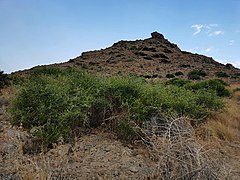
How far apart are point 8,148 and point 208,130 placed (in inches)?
151

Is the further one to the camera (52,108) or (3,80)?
(3,80)

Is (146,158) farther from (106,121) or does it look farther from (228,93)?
(228,93)

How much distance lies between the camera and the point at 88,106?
216 inches

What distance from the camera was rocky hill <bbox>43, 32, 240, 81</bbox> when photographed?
106 ft

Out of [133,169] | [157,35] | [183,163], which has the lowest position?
[133,169]

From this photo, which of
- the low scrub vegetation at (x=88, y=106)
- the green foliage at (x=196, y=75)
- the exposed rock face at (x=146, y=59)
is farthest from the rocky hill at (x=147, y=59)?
the low scrub vegetation at (x=88, y=106)

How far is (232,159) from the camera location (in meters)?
5.17

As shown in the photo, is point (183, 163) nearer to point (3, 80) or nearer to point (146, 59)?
point (3, 80)

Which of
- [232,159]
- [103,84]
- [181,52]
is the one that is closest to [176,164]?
[232,159]

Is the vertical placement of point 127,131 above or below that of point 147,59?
below

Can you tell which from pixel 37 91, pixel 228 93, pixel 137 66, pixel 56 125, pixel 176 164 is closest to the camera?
pixel 176 164

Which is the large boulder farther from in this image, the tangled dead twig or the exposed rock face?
the tangled dead twig

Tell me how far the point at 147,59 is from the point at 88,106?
32151 mm

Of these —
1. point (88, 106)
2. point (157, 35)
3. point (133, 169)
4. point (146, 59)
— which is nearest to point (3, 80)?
point (88, 106)
